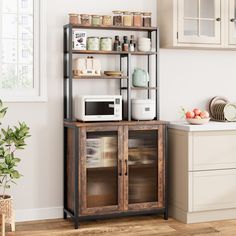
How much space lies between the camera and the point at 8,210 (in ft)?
13.6

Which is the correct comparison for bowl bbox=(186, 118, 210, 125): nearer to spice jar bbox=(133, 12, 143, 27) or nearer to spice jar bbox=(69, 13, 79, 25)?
spice jar bbox=(133, 12, 143, 27)

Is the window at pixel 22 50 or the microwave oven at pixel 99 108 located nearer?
the microwave oven at pixel 99 108

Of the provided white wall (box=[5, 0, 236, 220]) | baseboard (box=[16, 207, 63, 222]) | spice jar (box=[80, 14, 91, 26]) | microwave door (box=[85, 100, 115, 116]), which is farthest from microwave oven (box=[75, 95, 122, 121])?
baseboard (box=[16, 207, 63, 222])

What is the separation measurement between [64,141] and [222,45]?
1644 millimetres

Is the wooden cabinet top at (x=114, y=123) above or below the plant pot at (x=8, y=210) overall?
above

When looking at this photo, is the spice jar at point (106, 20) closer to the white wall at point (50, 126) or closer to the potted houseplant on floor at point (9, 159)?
the white wall at point (50, 126)

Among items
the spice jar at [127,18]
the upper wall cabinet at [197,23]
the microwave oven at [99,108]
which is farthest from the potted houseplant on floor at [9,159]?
the upper wall cabinet at [197,23]

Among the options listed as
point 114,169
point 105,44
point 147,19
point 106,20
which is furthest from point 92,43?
point 114,169

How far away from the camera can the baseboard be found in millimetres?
4566

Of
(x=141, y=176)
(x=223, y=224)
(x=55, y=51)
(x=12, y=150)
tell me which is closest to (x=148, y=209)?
(x=141, y=176)

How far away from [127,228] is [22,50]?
1.73 metres

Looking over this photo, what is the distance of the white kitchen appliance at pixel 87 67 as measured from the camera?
4.44 metres

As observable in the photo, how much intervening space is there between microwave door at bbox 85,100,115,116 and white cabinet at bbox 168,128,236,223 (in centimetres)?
62

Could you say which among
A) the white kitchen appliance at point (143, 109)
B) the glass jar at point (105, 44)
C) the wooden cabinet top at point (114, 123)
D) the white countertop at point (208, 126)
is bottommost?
the white countertop at point (208, 126)
